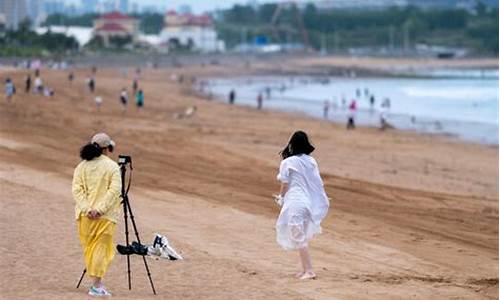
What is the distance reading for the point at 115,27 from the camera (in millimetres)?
151750

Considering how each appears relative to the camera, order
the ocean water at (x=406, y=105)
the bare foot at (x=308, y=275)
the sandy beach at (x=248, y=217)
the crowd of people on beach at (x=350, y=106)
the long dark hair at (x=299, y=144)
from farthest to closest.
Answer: the ocean water at (x=406, y=105) < the crowd of people on beach at (x=350, y=106) < the bare foot at (x=308, y=275) < the sandy beach at (x=248, y=217) < the long dark hair at (x=299, y=144)

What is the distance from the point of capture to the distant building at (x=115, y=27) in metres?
149

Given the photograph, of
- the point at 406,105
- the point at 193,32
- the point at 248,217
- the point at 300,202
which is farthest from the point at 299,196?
the point at 193,32

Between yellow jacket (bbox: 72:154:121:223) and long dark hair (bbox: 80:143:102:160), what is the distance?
0.04 meters

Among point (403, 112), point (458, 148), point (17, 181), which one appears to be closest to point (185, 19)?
point (403, 112)

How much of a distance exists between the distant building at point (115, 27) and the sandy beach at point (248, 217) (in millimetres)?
119824

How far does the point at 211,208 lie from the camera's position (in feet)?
46.1

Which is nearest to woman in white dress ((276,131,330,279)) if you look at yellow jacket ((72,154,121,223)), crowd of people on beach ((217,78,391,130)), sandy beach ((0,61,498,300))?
sandy beach ((0,61,498,300))

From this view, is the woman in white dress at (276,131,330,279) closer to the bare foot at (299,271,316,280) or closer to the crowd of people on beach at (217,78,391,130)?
Answer: the bare foot at (299,271,316,280)

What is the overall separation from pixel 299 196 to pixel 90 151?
2.05 m

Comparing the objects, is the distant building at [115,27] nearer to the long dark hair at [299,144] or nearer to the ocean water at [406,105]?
the ocean water at [406,105]

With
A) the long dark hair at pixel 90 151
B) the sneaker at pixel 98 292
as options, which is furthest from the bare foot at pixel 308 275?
the long dark hair at pixel 90 151

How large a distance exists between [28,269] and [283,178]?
2.40m

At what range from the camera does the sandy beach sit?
31.3ft
